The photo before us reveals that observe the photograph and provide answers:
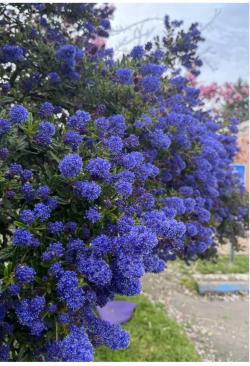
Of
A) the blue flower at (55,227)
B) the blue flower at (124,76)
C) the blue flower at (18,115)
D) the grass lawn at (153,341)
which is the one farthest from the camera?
the grass lawn at (153,341)

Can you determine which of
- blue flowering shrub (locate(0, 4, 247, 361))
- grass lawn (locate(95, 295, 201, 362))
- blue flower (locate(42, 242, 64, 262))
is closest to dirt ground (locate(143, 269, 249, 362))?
grass lawn (locate(95, 295, 201, 362))

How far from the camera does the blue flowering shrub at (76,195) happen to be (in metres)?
1.67

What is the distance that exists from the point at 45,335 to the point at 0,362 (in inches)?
6.8

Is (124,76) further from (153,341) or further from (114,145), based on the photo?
(153,341)

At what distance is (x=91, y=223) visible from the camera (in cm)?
179

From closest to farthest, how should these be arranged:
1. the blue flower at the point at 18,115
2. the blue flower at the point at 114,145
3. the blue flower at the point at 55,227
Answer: the blue flower at the point at 55,227
the blue flower at the point at 18,115
the blue flower at the point at 114,145

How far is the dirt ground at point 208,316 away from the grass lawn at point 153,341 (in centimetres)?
22

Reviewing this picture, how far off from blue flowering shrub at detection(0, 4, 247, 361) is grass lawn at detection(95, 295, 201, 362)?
3.84 feet

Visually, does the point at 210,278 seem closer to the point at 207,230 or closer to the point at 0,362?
the point at 207,230

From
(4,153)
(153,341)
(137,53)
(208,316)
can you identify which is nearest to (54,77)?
(137,53)

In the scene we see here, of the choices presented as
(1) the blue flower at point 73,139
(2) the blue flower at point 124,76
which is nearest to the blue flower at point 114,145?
(1) the blue flower at point 73,139

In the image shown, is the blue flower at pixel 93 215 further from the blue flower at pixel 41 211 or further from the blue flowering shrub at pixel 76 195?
the blue flower at pixel 41 211

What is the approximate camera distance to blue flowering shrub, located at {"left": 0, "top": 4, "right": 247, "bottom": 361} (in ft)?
5.46

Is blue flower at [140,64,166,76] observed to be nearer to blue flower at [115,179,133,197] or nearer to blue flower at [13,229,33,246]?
blue flower at [115,179,133,197]
